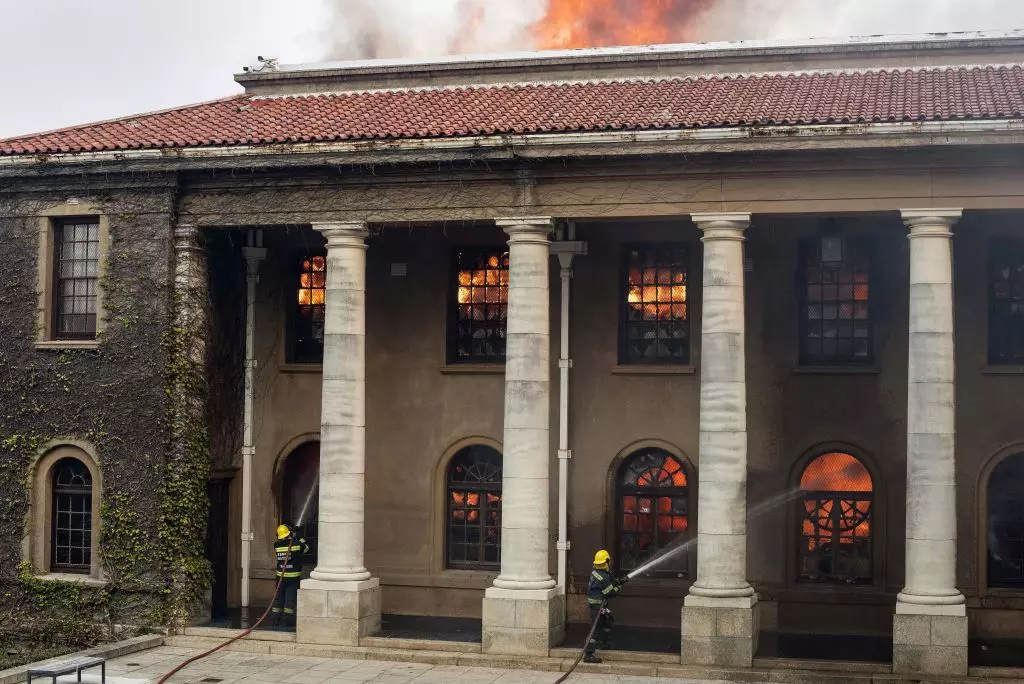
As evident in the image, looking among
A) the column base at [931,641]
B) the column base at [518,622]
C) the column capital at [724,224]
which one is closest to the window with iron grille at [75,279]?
the column base at [518,622]

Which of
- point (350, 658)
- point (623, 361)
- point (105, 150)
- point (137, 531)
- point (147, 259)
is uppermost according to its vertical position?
point (105, 150)

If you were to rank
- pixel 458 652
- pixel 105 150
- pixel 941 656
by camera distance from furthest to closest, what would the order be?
pixel 105 150, pixel 458 652, pixel 941 656

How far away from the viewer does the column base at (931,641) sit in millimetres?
22531

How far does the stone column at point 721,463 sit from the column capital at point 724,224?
0.06 feet

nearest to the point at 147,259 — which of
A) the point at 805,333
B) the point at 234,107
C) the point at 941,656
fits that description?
the point at 234,107

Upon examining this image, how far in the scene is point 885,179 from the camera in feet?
76.9

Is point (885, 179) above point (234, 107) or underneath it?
underneath

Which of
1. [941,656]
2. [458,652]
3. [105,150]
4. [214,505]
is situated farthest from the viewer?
[214,505]

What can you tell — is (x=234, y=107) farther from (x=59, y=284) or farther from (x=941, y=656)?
(x=941, y=656)

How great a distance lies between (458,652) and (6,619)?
9.20 m

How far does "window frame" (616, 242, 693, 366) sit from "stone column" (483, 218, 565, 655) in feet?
10.7

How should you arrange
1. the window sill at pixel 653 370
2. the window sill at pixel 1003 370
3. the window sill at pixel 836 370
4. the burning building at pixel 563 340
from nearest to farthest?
the burning building at pixel 563 340 → the window sill at pixel 1003 370 → the window sill at pixel 836 370 → the window sill at pixel 653 370

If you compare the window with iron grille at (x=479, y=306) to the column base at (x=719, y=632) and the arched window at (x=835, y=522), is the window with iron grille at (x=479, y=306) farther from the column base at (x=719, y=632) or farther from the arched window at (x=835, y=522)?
the column base at (x=719, y=632)

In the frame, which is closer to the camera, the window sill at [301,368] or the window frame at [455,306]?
the window frame at [455,306]
